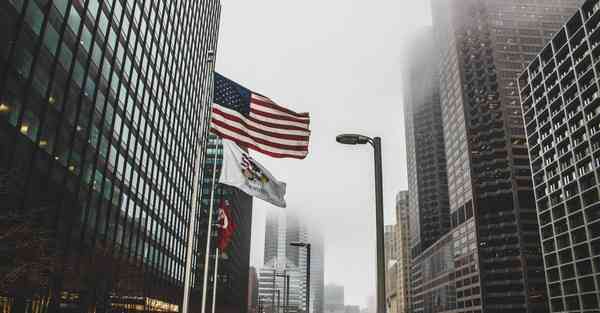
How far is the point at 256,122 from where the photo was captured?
59.0 feet

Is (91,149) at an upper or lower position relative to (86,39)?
lower

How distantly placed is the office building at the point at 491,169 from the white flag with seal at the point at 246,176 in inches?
5847

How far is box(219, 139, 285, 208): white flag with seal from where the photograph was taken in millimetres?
17078

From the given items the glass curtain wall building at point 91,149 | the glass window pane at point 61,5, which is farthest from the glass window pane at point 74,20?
the glass window pane at point 61,5

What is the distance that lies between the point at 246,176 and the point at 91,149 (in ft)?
121

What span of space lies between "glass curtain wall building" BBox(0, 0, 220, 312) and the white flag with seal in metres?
1.82

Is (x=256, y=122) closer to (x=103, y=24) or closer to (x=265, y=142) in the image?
(x=265, y=142)

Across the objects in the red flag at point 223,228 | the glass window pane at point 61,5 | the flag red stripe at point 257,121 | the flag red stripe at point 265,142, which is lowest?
the red flag at point 223,228

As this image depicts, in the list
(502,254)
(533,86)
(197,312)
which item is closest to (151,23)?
(197,312)

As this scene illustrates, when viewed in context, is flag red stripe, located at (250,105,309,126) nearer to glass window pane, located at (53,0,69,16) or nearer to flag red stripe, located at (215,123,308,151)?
flag red stripe, located at (215,123,308,151)

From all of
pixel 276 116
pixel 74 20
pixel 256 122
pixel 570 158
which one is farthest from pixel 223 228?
pixel 570 158

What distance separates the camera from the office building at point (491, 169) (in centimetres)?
15275

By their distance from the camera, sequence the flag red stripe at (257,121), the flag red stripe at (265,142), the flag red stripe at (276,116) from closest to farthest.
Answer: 1. the flag red stripe at (257,121)
2. the flag red stripe at (265,142)
3. the flag red stripe at (276,116)

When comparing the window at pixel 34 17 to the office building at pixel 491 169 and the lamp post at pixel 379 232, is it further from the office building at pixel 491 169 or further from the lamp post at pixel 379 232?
the office building at pixel 491 169
